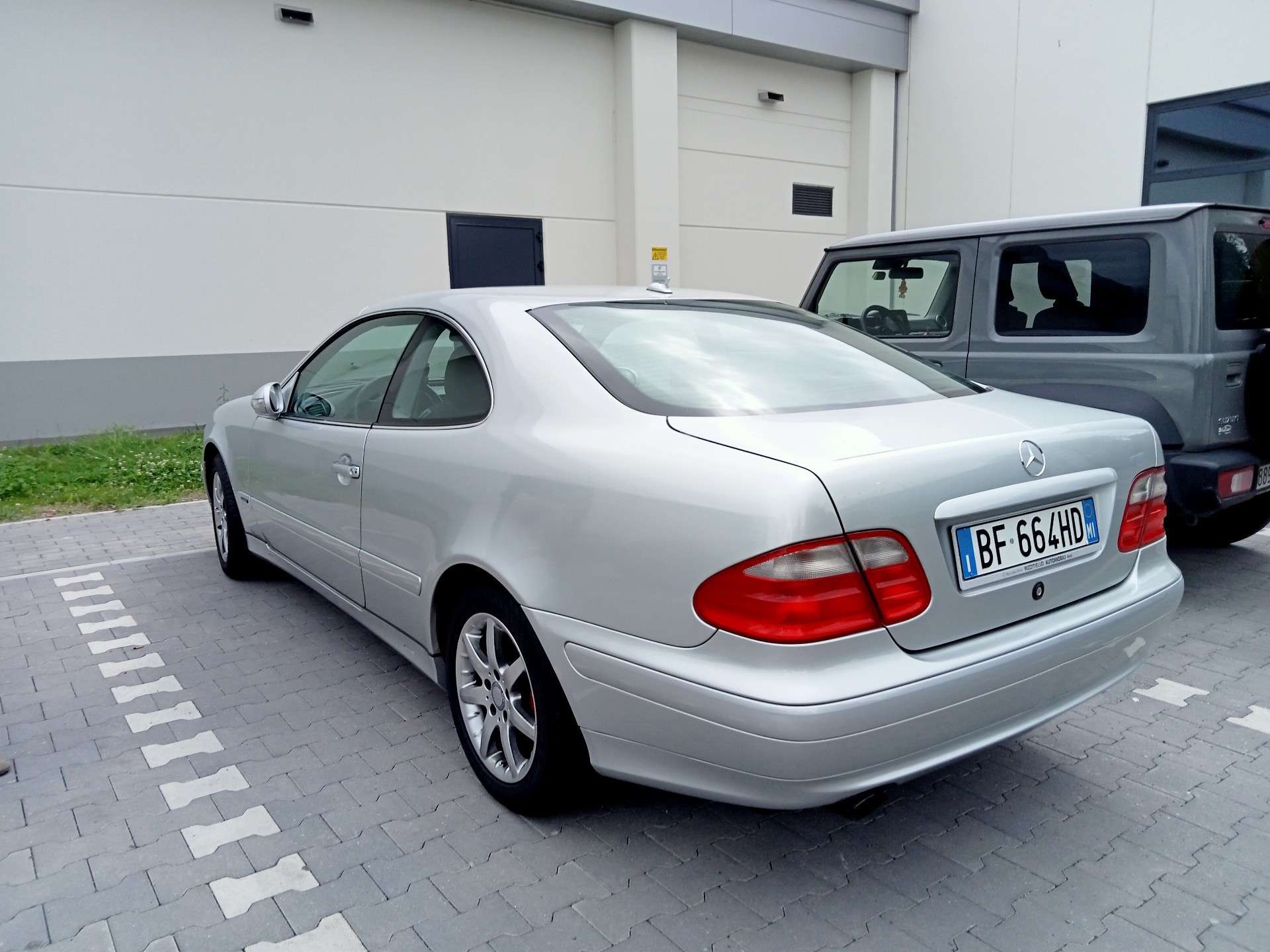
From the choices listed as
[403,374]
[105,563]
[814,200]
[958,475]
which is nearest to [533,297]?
[403,374]

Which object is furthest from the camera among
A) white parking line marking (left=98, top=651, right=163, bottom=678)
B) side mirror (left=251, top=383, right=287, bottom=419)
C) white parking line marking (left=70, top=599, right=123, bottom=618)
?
white parking line marking (left=70, top=599, right=123, bottom=618)

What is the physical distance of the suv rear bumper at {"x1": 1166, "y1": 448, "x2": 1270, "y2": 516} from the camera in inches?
161

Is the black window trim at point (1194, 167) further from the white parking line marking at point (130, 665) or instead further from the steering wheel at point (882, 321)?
the white parking line marking at point (130, 665)

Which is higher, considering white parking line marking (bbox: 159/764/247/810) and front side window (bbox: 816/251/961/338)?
front side window (bbox: 816/251/961/338)

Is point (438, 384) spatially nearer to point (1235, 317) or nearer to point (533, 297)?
point (533, 297)

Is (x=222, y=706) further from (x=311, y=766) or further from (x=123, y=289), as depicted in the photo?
(x=123, y=289)

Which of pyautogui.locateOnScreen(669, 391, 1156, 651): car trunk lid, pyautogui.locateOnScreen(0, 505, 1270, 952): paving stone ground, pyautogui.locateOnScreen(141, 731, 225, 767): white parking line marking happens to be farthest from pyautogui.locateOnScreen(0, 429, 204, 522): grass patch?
pyautogui.locateOnScreen(669, 391, 1156, 651): car trunk lid

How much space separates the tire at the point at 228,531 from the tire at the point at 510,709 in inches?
95.6

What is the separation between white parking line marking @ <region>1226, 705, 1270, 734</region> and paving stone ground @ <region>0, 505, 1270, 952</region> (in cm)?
1

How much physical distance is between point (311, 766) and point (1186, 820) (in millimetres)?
2672

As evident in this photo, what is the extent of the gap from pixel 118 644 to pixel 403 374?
2.12 metres

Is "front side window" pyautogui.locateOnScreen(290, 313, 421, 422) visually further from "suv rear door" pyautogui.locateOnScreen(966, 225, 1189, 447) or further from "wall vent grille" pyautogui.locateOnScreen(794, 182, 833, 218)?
"wall vent grille" pyautogui.locateOnScreen(794, 182, 833, 218)

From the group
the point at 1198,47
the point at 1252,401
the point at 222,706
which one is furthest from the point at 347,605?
the point at 1198,47

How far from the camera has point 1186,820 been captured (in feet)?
8.68
